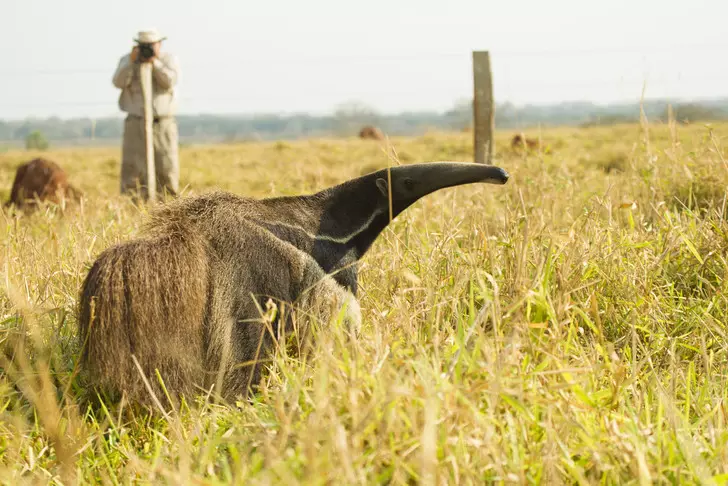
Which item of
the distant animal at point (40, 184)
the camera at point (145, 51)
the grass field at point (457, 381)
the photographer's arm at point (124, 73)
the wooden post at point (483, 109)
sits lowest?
the grass field at point (457, 381)

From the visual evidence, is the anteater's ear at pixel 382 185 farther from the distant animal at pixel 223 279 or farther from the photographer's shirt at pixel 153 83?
the photographer's shirt at pixel 153 83

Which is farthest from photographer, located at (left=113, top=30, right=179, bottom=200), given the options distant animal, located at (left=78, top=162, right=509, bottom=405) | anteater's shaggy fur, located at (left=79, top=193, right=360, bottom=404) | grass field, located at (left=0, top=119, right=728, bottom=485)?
anteater's shaggy fur, located at (left=79, top=193, right=360, bottom=404)

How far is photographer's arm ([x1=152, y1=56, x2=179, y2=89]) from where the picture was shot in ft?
29.9

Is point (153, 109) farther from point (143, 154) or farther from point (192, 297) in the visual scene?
point (192, 297)

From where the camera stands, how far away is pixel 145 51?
8648 mm

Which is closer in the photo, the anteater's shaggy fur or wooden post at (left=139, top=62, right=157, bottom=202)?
the anteater's shaggy fur

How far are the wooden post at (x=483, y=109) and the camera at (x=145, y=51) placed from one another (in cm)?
397

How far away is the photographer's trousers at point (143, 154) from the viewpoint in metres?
9.48

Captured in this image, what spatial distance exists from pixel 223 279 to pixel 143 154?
6.52 meters

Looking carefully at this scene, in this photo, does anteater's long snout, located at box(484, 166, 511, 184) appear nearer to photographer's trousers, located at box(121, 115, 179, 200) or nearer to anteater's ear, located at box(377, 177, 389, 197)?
anteater's ear, located at box(377, 177, 389, 197)

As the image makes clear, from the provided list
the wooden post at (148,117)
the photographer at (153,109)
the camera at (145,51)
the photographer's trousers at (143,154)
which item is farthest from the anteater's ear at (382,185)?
the photographer's trousers at (143,154)

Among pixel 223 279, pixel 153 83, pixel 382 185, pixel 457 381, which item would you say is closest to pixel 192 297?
pixel 223 279

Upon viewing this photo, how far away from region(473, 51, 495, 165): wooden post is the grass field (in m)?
2.54

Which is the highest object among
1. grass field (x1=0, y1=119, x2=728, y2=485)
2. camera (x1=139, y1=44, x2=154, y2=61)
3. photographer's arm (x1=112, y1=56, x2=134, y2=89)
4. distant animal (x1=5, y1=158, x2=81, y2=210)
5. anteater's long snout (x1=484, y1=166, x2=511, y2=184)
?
camera (x1=139, y1=44, x2=154, y2=61)
